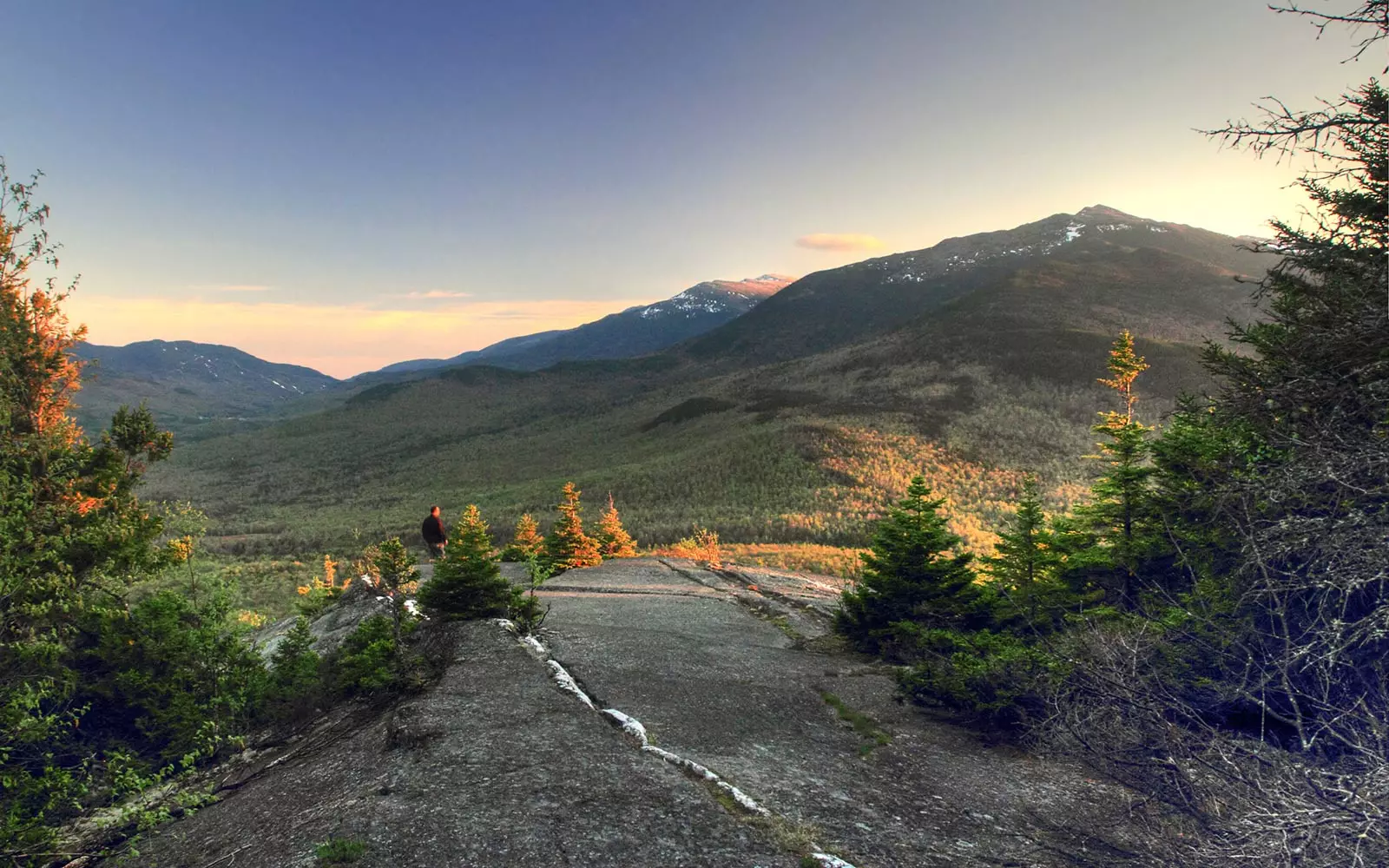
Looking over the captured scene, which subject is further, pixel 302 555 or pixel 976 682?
pixel 302 555

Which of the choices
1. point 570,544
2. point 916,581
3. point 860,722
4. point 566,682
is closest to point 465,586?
point 566,682

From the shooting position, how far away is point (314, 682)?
24.6 feet

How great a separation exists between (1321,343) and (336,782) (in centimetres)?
895

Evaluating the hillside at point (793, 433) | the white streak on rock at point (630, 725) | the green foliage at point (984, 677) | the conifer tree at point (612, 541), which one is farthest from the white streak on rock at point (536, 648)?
the hillside at point (793, 433)

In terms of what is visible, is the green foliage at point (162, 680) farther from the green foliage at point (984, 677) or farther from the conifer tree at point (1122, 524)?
the conifer tree at point (1122, 524)

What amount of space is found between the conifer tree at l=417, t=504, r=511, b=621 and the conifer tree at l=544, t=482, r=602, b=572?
34.6ft

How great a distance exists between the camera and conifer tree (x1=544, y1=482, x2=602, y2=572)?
20.8 metres

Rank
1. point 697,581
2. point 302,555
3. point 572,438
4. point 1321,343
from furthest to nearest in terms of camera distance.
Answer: point 572,438 < point 302,555 < point 697,581 < point 1321,343

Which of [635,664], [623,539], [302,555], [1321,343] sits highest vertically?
[1321,343]

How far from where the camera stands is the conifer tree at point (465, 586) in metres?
9.74

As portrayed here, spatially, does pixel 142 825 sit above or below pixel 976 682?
above

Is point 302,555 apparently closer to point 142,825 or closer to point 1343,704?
point 142,825

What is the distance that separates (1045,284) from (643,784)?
131542mm

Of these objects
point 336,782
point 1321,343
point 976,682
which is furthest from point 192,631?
point 1321,343
